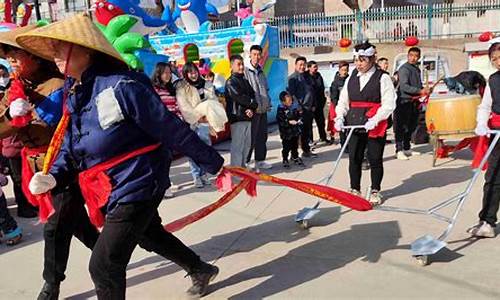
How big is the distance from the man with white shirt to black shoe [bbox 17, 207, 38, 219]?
343cm

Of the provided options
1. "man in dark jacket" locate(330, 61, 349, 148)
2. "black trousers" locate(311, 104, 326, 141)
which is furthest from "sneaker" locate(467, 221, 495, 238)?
"black trousers" locate(311, 104, 326, 141)

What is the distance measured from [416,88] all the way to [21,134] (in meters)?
5.92

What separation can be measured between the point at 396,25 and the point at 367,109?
16.1 m

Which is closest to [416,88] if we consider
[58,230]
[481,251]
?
[481,251]

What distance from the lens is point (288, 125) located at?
746 centimetres

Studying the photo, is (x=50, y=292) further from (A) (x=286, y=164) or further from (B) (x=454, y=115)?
(B) (x=454, y=115)

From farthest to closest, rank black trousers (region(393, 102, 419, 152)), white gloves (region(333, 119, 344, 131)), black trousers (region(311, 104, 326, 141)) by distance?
1. black trousers (region(311, 104, 326, 141))
2. black trousers (region(393, 102, 419, 152))
3. white gloves (region(333, 119, 344, 131))

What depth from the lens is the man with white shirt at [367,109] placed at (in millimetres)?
5105

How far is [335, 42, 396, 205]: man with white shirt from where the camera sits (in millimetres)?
Result: 5105

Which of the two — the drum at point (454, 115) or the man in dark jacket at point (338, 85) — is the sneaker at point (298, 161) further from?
the drum at point (454, 115)

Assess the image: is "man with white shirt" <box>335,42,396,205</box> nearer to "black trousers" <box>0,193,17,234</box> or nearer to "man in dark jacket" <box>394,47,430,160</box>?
"man in dark jacket" <box>394,47,430,160</box>

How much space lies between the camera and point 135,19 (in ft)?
34.2

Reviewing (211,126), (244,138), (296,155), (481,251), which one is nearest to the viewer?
(481,251)

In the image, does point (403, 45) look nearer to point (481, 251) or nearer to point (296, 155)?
A: point (296, 155)
